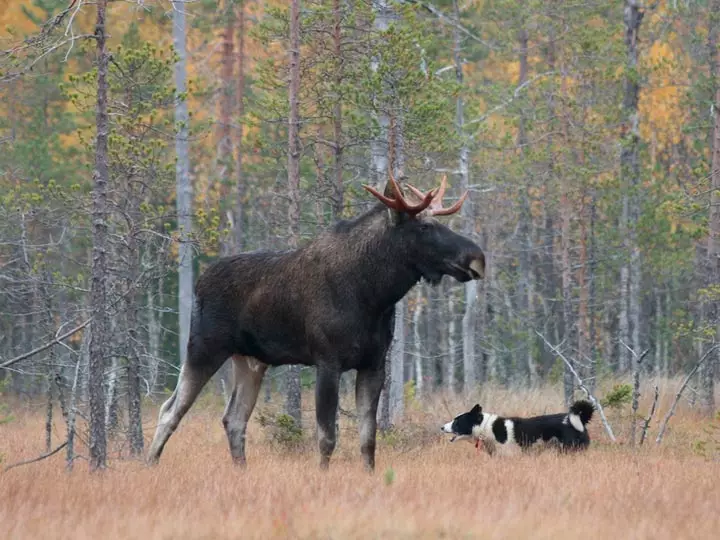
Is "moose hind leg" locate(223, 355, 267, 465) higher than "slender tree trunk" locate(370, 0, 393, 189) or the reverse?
the reverse

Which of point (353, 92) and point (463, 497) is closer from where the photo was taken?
point (463, 497)

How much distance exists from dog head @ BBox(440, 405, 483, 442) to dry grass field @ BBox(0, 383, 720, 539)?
2.48ft

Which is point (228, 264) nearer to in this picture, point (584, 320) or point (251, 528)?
point (251, 528)

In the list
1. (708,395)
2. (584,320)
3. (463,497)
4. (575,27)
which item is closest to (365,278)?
(463,497)

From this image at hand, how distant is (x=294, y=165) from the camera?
15.6 meters

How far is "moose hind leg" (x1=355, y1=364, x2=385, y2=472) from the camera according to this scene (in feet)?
35.4

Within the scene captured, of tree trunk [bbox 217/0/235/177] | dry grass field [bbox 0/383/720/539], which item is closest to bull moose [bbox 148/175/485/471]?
dry grass field [bbox 0/383/720/539]

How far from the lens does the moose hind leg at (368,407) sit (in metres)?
10.8

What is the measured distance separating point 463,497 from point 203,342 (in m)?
4.26

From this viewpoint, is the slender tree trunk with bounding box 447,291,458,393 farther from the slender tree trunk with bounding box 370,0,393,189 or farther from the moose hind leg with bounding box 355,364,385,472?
the moose hind leg with bounding box 355,364,385,472

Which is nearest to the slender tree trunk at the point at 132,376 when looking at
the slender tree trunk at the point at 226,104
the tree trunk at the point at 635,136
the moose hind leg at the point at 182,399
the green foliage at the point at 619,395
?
the moose hind leg at the point at 182,399

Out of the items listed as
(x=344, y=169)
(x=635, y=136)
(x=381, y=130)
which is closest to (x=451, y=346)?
(x=635, y=136)

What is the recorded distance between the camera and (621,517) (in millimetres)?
7820

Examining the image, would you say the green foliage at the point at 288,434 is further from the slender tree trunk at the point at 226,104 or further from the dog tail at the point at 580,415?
the slender tree trunk at the point at 226,104
